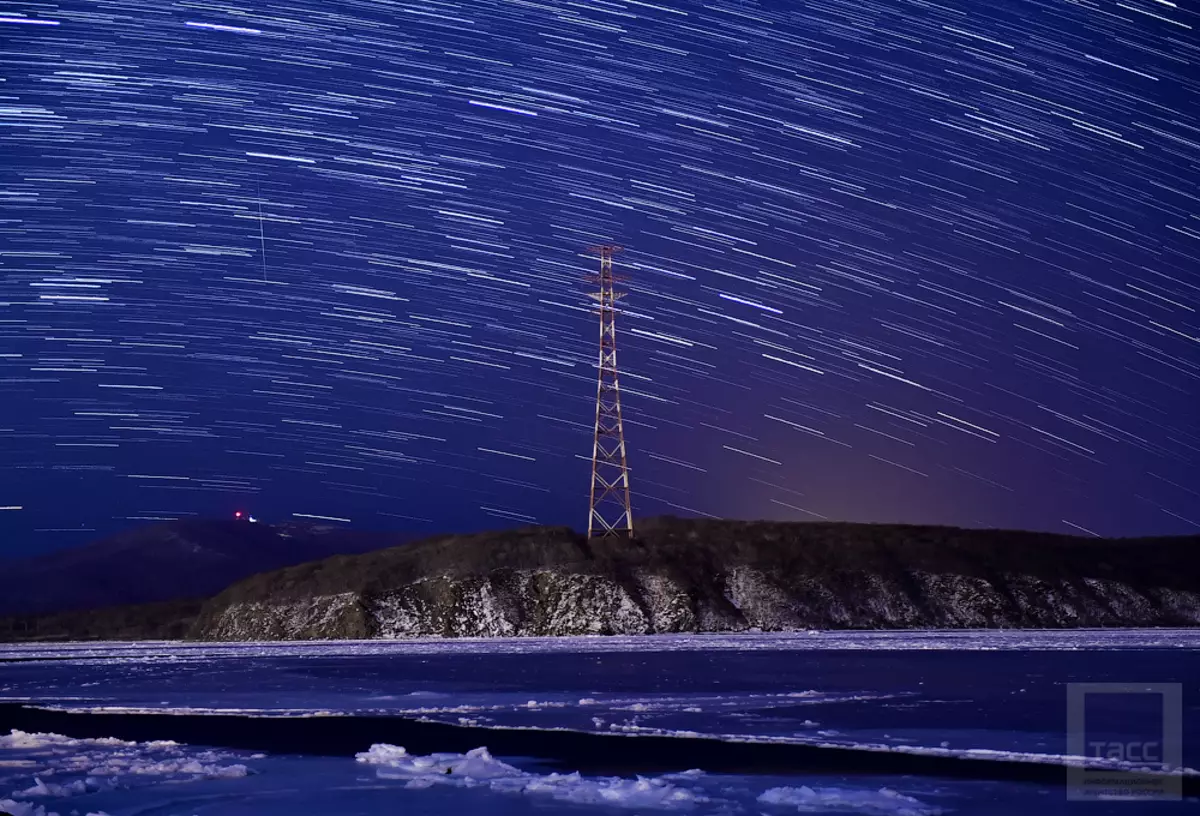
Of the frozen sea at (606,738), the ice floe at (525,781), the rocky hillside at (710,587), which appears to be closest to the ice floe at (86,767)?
the frozen sea at (606,738)

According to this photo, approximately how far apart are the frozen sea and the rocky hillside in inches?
1734

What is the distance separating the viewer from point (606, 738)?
24000 mm

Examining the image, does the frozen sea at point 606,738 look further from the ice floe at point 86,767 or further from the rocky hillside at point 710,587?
the rocky hillside at point 710,587

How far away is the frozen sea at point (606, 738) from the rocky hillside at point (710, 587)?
145 ft

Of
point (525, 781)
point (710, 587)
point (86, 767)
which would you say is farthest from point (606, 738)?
point (710, 587)

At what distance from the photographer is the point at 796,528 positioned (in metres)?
114

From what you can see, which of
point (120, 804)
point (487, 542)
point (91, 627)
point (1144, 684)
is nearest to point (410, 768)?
point (120, 804)

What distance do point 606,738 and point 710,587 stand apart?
70891 mm

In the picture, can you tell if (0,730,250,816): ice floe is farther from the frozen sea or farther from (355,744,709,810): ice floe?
(355,744,709,810): ice floe

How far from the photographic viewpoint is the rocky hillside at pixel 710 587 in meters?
90.1

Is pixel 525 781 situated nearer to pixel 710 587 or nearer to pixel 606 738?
pixel 606 738

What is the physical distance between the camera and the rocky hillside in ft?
296

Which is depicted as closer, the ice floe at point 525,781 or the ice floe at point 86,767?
the ice floe at point 525,781

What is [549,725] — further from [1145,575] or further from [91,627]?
[91,627]
